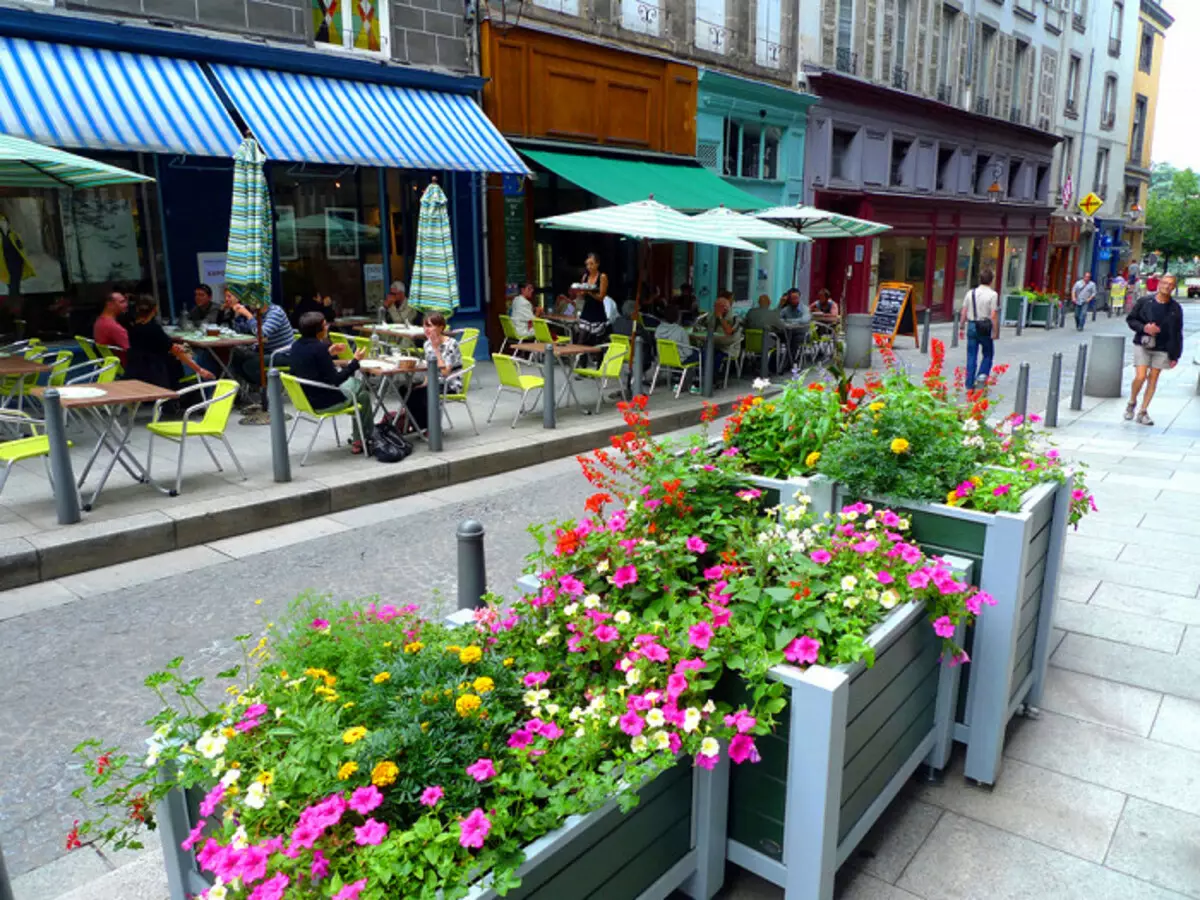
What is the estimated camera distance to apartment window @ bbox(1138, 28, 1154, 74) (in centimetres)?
4212

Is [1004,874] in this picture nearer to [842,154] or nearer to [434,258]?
[434,258]

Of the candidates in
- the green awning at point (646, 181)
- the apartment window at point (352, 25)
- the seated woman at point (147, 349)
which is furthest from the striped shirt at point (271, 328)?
the green awning at point (646, 181)

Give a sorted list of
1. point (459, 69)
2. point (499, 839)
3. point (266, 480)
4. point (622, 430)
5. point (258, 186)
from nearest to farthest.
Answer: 1. point (499, 839)
2. point (266, 480)
3. point (258, 186)
4. point (622, 430)
5. point (459, 69)

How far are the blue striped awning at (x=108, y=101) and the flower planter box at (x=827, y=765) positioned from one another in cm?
935

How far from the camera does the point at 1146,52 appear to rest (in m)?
42.7

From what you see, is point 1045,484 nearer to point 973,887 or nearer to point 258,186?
point 973,887

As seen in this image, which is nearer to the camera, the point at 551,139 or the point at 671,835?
the point at 671,835

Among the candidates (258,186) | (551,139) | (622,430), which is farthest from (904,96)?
(258,186)

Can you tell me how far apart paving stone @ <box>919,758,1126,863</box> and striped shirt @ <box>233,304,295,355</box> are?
28.7 ft

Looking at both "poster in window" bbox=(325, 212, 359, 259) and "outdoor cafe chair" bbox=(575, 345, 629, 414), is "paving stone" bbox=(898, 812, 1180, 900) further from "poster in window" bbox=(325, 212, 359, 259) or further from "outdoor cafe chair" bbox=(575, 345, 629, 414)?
"poster in window" bbox=(325, 212, 359, 259)

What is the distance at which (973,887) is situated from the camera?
2.88 meters

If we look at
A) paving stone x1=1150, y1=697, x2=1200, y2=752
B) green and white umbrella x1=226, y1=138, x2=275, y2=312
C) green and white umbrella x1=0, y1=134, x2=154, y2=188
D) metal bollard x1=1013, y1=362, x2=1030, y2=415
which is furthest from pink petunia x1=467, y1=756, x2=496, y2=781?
metal bollard x1=1013, y1=362, x2=1030, y2=415

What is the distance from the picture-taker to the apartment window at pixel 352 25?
1222 centimetres

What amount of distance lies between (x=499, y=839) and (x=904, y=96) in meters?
25.2
